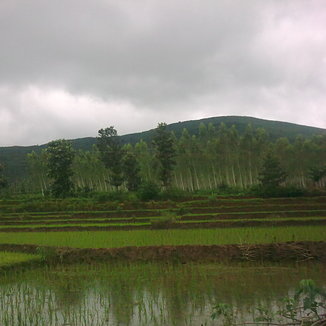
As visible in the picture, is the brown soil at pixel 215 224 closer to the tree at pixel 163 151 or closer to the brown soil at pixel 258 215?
the brown soil at pixel 258 215

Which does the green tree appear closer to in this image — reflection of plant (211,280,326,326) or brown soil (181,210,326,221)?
brown soil (181,210,326,221)

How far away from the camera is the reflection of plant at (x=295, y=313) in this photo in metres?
6.08

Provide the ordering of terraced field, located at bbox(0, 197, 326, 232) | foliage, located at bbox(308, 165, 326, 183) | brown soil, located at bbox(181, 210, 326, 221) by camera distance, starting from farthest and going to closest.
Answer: foliage, located at bbox(308, 165, 326, 183), brown soil, located at bbox(181, 210, 326, 221), terraced field, located at bbox(0, 197, 326, 232)

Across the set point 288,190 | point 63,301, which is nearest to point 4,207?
point 288,190

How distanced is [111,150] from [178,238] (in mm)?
39622

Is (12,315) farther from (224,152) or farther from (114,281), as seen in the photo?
(224,152)

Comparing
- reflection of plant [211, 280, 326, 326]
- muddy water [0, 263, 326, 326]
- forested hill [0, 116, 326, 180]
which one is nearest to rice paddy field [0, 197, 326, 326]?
muddy water [0, 263, 326, 326]

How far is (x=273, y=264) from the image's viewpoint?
14492 millimetres

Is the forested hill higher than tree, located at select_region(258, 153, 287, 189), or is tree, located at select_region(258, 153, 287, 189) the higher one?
the forested hill

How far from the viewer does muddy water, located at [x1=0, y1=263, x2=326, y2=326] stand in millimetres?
8766

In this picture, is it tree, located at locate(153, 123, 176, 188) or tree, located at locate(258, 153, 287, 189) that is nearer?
tree, located at locate(258, 153, 287, 189)

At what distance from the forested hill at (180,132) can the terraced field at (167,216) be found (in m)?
89.4

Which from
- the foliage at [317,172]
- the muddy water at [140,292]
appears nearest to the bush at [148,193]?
the foliage at [317,172]

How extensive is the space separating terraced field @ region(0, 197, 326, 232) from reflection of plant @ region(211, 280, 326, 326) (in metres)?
14.3
